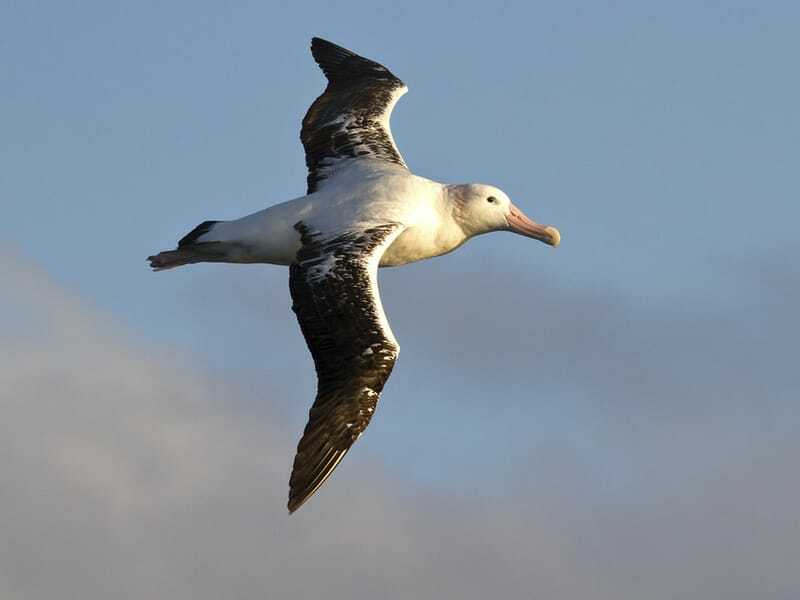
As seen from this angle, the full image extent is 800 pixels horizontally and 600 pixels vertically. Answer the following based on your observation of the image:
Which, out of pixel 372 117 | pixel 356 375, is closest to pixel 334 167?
pixel 372 117

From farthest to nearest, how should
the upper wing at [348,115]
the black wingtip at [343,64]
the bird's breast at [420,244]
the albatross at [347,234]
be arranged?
the black wingtip at [343,64] < the upper wing at [348,115] < the bird's breast at [420,244] < the albatross at [347,234]

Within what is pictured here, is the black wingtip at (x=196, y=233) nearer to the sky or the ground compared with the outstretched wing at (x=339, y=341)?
nearer to the sky

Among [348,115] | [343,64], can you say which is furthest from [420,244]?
[343,64]

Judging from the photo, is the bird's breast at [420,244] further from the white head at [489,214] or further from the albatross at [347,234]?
the white head at [489,214]

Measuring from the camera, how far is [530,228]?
58.9 feet

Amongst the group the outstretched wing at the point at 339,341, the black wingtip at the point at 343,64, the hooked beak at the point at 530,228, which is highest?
the black wingtip at the point at 343,64

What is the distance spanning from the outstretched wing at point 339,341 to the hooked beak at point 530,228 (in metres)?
2.25

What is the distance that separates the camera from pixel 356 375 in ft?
48.6

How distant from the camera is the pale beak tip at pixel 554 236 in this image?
59.2 feet

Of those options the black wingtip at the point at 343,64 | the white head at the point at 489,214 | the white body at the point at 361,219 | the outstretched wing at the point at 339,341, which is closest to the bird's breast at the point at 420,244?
the white body at the point at 361,219

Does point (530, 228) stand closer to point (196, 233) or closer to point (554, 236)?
point (554, 236)

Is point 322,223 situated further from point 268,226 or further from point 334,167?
point 334,167

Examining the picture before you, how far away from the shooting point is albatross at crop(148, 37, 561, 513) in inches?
580

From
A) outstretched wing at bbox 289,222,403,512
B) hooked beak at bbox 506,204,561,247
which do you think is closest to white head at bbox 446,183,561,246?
hooked beak at bbox 506,204,561,247
